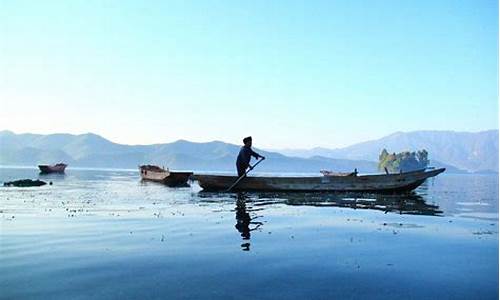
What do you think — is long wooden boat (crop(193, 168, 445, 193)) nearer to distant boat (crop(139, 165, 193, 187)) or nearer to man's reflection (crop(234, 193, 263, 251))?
man's reflection (crop(234, 193, 263, 251))

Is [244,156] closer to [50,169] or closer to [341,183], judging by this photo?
[341,183]

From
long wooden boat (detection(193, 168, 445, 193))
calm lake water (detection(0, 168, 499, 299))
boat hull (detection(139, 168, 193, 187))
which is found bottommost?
calm lake water (detection(0, 168, 499, 299))

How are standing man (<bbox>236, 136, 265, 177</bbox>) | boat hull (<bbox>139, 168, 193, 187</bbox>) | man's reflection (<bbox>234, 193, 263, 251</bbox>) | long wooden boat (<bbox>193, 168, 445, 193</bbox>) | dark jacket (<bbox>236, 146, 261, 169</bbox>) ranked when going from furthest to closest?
boat hull (<bbox>139, 168, 193, 187</bbox>) → long wooden boat (<bbox>193, 168, 445, 193</bbox>) → dark jacket (<bbox>236, 146, 261, 169</bbox>) → standing man (<bbox>236, 136, 265, 177</bbox>) → man's reflection (<bbox>234, 193, 263, 251</bbox>)

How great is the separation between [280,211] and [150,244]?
351 inches

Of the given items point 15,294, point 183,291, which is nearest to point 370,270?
point 183,291

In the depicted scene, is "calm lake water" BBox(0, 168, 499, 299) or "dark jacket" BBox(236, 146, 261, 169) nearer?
"calm lake water" BBox(0, 168, 499, 299)

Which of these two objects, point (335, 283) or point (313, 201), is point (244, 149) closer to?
point (313, 201)

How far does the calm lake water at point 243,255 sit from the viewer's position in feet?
25.6

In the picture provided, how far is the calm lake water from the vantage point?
25.6ft

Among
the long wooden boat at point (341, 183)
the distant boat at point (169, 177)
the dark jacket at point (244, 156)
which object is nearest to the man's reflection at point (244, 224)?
the dark jacket at point (244, 156)

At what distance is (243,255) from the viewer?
10.4m

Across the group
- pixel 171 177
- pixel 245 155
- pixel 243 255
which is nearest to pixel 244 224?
pixel 243 255

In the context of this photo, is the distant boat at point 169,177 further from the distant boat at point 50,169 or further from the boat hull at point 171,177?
the distant boat at point 50,169

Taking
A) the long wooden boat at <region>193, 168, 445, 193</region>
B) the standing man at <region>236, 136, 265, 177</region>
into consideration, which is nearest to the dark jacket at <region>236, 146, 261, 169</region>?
the standing man at <region>236, 136, 265, 177</region>
